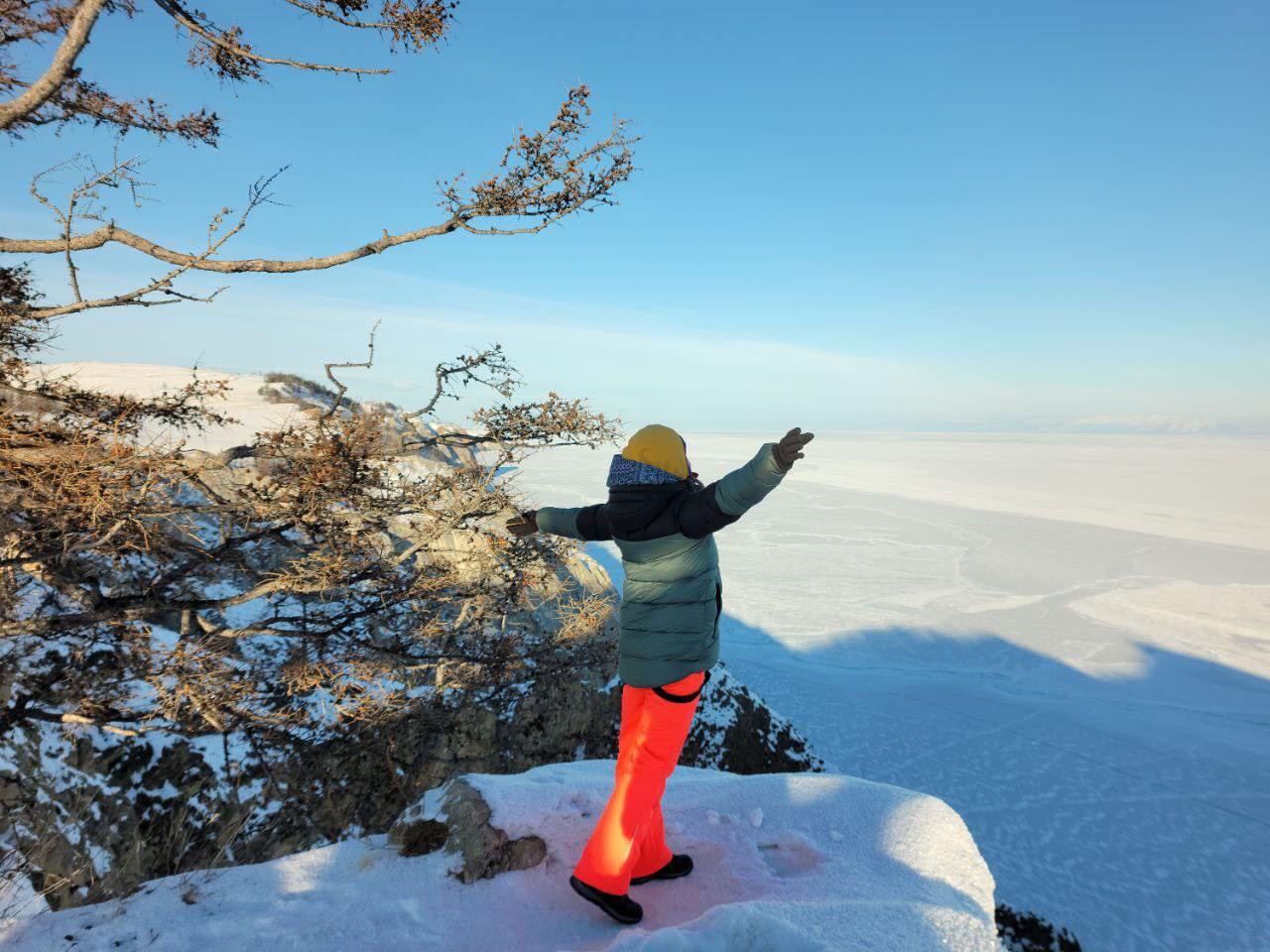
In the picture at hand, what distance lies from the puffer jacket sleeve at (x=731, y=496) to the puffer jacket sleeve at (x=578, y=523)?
530 millimetres

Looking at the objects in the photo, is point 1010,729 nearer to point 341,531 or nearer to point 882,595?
point 882,595

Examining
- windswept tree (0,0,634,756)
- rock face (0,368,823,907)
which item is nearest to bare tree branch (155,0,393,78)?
windswept tree (0,0,634,756)

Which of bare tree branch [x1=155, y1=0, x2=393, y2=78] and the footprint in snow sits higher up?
bare tree branch [x1=155, y1=0, x2=393, y2=78]

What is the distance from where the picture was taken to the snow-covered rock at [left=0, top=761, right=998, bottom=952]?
2605 millimetres

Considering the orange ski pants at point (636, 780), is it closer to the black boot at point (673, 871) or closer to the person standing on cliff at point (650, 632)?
the person standing on cliff at point (650, 632)

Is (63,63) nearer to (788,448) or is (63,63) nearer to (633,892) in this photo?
(788,448)

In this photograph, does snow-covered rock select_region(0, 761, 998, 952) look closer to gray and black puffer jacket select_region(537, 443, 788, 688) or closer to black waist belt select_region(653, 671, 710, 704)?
black waist belt select_region(653, 671, 710, 704)

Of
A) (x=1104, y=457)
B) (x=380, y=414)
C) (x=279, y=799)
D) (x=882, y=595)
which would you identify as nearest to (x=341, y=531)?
(x=380, y=414)

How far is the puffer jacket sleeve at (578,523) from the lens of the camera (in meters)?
3.20

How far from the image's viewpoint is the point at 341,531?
20.2 feet

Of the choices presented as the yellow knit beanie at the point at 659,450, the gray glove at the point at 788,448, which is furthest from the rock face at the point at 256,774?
the gray glove at the point at 788,448

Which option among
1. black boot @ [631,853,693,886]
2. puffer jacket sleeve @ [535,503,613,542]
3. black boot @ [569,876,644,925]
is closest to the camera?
black boot @ [569,876,644,925]

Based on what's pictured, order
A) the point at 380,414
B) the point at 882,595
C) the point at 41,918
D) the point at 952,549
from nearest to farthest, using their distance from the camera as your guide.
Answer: the point at 41,918, the point at 380,414, the point at 882,595, the point at 952,549

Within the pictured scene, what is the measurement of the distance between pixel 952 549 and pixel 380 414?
55929 millimetres
